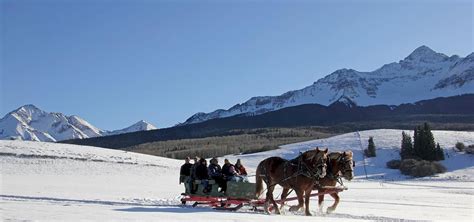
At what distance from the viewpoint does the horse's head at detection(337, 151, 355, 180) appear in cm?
1831

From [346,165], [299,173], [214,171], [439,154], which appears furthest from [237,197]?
[439,154]

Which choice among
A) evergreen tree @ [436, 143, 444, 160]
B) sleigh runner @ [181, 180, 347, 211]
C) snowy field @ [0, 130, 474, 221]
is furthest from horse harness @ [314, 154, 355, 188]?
evergreen tree @ [436, 143, 444, 160]

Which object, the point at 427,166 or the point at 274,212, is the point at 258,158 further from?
the point at 274,212

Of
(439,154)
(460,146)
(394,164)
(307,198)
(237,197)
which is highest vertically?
(460,146)

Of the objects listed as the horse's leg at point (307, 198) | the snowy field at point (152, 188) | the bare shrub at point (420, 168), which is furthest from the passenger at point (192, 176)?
the bare shrub at point (420, 168)

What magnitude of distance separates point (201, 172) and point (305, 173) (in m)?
4.56

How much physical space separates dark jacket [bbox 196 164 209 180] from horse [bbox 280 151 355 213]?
3.12 meters

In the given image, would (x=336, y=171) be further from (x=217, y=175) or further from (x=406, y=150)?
(x=406, y=150)

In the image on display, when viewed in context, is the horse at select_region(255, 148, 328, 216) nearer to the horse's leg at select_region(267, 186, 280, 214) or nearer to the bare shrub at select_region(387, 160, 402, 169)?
the horse's leg at select_region(267, 186, 280, 214)

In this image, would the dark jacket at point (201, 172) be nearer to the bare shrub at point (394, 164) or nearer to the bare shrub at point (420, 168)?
the bare shrub at point (420, 168)

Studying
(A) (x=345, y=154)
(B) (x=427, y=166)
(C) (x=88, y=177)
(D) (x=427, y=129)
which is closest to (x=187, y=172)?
(A) (x=345, y=154)

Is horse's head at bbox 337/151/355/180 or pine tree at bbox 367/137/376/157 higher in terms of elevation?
horse's head at bbox 337/151/355/180

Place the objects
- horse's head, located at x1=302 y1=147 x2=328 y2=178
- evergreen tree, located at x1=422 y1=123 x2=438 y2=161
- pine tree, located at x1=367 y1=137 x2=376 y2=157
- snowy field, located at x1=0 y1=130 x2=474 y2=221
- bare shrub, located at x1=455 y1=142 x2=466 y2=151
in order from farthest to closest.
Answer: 1. bare shrub, located at x1=455 y1=142 x2=466 y2=151
2. pine tree, located at x1=367 y1=137 x2=376 y2=157
3. evergreen tree, located at x1=422 y1=123 x2=438 y2=161
4. horse's head, located at x1=302 y1=147 x2=328 y2=178
5. snowy field, located at x1=0 y1=130 x2=474 y2=221

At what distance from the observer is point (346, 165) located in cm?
1848
